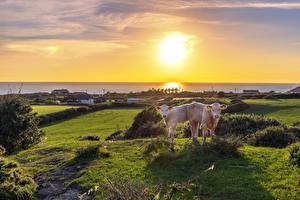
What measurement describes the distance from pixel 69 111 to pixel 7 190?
46428mm

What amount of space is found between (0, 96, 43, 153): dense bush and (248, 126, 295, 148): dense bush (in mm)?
13336

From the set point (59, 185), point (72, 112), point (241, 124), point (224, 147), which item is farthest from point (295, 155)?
point (72, 112)

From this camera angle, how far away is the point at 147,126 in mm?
28922

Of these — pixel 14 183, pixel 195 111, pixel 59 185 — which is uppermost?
pixel 195 111

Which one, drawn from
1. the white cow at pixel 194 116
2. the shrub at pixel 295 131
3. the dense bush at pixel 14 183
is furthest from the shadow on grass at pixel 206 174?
the shrub at pixel 295 131

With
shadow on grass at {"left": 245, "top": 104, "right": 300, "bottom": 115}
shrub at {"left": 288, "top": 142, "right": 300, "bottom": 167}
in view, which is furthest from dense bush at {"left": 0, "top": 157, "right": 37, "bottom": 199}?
shadow on grass at {"left": 245, "top": 104, "right": 300, "bottom": 115}

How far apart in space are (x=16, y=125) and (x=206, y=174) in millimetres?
14565

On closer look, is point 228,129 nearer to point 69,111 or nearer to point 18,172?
point 18,172

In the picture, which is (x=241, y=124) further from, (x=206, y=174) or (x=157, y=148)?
(x=206, y=174)

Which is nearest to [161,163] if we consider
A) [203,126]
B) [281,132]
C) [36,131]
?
[203,126]

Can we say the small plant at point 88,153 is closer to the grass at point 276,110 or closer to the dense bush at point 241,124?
the dense bush at point 241,124

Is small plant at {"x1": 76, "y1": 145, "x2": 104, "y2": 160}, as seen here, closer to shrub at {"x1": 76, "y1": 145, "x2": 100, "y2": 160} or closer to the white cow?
shrub at {"x1": 76, "y1": 145, "x2": 100, "y2": 160}

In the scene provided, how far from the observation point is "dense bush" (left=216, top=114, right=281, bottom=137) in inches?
947

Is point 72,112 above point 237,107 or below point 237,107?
below
